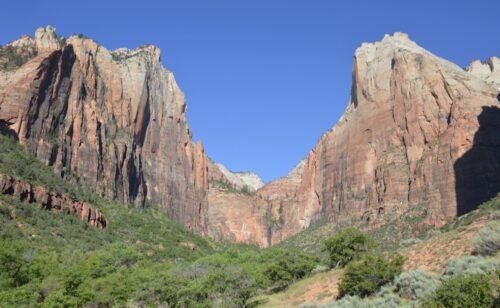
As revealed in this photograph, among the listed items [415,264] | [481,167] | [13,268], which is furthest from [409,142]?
[13,268]

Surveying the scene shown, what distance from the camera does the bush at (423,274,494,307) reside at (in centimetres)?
2667

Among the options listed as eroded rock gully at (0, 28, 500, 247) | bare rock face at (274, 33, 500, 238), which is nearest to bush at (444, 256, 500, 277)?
bare rock face at (274, 33, 500, 238)

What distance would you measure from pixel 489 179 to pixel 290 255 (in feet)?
246

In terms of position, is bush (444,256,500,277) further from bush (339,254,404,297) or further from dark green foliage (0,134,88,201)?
dark green foliage (0,134,88,201)

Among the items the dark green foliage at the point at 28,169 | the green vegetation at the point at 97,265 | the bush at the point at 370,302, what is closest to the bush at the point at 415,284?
the bush at the point at 370,302

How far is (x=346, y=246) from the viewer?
237 feet

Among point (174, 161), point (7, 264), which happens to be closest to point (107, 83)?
point (174, 161)

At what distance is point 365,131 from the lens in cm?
17088

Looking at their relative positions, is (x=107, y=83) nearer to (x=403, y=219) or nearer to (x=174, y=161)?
(x=174, y=161)

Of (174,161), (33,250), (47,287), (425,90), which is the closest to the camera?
(47,287)

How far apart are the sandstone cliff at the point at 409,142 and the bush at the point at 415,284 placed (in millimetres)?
92297

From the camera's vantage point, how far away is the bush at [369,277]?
46.0 metres

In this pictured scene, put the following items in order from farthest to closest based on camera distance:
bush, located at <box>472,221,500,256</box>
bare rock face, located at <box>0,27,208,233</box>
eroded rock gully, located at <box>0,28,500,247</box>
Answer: eroded rock gully, located at <box>0,28,500,247</box> < bare rock face, located at <box>0,27,208,233</box> < bush, located at <box>472,221,500,256</box>

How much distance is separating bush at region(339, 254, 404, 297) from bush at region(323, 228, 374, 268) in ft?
70.8
